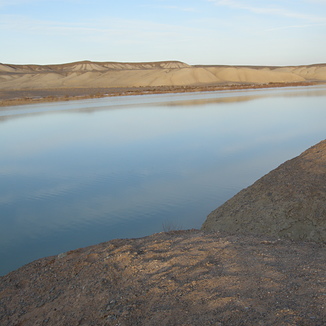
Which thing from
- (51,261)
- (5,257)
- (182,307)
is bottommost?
(5,257)

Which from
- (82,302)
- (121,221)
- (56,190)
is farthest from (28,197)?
(82,302)

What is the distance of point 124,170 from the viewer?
28.7ft

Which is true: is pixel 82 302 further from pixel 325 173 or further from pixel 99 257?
pixel 325 173

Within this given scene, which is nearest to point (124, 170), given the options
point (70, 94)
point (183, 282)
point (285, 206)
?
point (285, 206)

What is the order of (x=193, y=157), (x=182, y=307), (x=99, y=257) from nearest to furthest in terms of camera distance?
1. (x=182, y=307)
2. (x=99, y=257)
3. (x=193, y=157)

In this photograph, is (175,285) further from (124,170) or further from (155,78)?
A: (155,78)

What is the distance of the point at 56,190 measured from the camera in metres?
7.51

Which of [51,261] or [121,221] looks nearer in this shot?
[51,261]

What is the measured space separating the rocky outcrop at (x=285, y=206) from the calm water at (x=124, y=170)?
0.73 m

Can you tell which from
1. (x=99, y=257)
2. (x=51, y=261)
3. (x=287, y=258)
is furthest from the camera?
(x=51, y=261)

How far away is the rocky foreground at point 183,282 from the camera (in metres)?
2.35

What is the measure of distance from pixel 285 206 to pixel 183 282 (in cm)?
225

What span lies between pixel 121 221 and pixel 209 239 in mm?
2284

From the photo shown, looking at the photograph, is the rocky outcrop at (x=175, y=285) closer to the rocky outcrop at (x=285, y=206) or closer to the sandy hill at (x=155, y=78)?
the rocky outcrop at (x=285, y=206)
